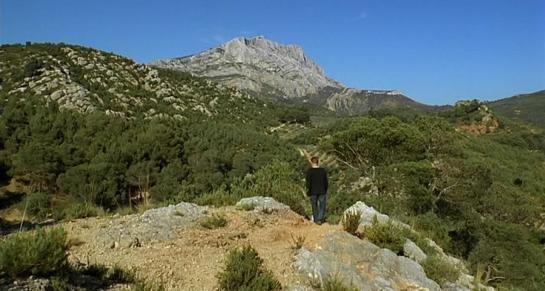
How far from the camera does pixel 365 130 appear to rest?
1211 inches

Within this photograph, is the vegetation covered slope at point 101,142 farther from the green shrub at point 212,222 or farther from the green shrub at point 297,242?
the green shrub at point 297,242

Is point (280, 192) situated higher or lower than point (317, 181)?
lower

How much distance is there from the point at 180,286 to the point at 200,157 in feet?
93.6

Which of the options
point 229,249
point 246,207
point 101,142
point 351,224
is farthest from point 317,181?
point 101,142

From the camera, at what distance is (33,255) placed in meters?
5.55

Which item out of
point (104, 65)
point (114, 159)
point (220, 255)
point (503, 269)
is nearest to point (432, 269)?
point (220, 255)

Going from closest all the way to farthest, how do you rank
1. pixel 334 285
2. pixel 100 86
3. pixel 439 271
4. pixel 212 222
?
1. pixel 334 285
2. pixel 212 222
3. pixel 439 271
4. pixel 100 86

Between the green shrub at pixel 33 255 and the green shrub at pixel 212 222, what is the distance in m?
4.20

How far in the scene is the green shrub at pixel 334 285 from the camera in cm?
741

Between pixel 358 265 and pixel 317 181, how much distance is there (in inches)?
126

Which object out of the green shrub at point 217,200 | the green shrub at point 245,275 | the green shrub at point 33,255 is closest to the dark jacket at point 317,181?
the green shrub at point 217,200

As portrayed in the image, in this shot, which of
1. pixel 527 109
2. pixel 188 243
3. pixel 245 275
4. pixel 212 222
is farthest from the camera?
pixel 527 109

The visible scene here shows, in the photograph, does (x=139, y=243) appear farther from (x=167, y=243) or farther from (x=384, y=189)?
(x=384, y=189)

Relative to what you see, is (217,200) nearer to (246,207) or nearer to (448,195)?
(246,207)
